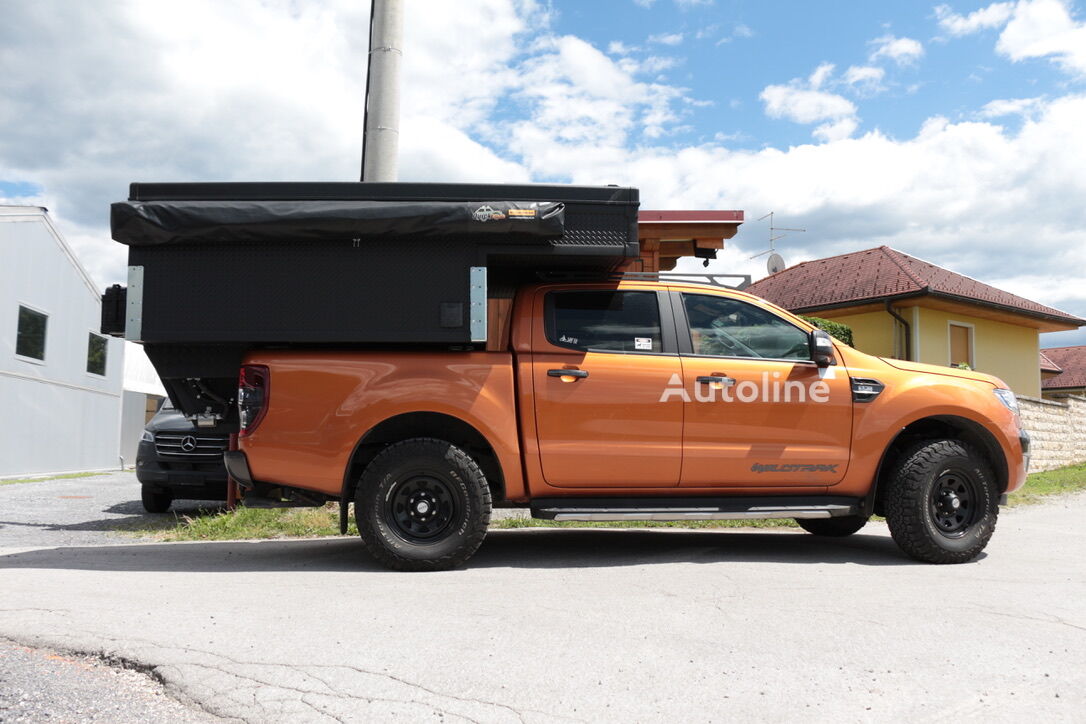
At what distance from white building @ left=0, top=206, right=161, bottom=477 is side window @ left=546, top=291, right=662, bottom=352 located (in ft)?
50.2

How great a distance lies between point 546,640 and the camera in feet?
12.3

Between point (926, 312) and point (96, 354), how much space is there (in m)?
20.9

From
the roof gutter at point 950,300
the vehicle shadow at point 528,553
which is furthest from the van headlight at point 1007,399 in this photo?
the roof gutter at point 950,300

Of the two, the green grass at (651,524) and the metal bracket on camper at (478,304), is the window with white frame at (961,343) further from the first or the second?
the metal bracket on camper at (478,304)

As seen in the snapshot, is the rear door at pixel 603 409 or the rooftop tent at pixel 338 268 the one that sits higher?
the rooftop tent at pixel 338 268

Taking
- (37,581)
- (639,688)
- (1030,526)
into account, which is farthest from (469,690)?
(1030,526)

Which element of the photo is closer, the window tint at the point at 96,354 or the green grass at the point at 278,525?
the green grass at the point at 278,525

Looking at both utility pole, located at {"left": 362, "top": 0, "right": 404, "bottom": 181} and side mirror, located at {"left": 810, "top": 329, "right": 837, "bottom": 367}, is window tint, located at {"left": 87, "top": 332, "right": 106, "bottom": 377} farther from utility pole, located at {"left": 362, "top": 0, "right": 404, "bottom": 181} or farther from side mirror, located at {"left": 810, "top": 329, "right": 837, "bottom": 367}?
side mirror, located at {"left": 810, "top": 329, "right": 837, "bottom": 367}

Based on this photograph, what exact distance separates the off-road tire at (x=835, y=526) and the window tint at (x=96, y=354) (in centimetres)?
1892

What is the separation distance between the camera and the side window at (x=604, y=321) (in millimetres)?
5770

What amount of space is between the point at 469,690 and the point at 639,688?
619 millimetres

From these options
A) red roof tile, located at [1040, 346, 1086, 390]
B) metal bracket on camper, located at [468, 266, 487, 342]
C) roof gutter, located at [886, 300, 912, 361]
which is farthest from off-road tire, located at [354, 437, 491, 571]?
red roof tile, located at [1040, 346, 1086, 390]

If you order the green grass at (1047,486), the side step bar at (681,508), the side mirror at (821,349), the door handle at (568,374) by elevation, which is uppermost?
the side mirror at (821,349)

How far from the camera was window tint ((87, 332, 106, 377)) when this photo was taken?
21.0 meters
